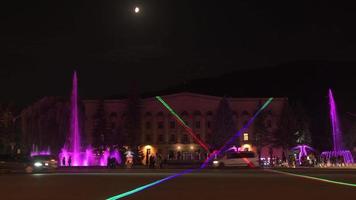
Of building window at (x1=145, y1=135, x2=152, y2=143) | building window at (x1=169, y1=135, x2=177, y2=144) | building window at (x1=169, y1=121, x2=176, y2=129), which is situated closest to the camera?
building window at (x1=169, y1=135, x2=177, y2=144)

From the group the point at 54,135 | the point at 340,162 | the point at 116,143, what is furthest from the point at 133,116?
the point at 340,162

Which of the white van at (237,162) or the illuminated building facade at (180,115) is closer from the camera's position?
the white van at (237,162)

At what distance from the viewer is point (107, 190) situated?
2066 cm

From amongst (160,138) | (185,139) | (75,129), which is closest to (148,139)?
(160,138)

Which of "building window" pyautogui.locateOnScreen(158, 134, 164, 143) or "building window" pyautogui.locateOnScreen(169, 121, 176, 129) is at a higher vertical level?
"building window" pyautogui.locateOnScreen(169, 121, 176, 129)

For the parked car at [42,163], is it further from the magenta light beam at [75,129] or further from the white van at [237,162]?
the magenta light beam at [75,129]

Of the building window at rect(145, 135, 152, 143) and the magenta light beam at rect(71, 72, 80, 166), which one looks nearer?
the magenta light beam at rect(71, 72, 80, 166)

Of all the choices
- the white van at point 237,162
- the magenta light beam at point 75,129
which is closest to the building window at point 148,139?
the magenta light beam at point 75,129

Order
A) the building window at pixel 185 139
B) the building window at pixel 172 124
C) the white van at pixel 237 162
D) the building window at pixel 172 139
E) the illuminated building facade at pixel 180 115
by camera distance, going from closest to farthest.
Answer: the white van at pixel 237 162, the illuminated building facade at pixel 180 115, the building window at pixel 185 139, the building window at pixel 172 139, the building window at pixel 172 124

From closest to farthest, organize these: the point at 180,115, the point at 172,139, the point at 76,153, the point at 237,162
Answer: the point at 237,162 < the point at 76,153 < the point at 180,115 < the point at 172,139

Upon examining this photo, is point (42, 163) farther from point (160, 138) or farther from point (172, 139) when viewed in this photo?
point (160, 138)

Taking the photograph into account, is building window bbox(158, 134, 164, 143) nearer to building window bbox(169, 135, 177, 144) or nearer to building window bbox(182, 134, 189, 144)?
building window bbox(169, 135, 177, 144)

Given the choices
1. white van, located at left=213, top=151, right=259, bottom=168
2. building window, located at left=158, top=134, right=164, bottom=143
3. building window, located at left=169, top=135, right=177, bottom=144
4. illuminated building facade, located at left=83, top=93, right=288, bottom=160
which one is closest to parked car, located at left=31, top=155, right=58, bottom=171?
white van, located at left=213, top=151, right=259, bottom=168

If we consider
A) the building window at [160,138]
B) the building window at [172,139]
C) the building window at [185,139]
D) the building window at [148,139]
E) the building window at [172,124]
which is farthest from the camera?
the building window at [148,139]
